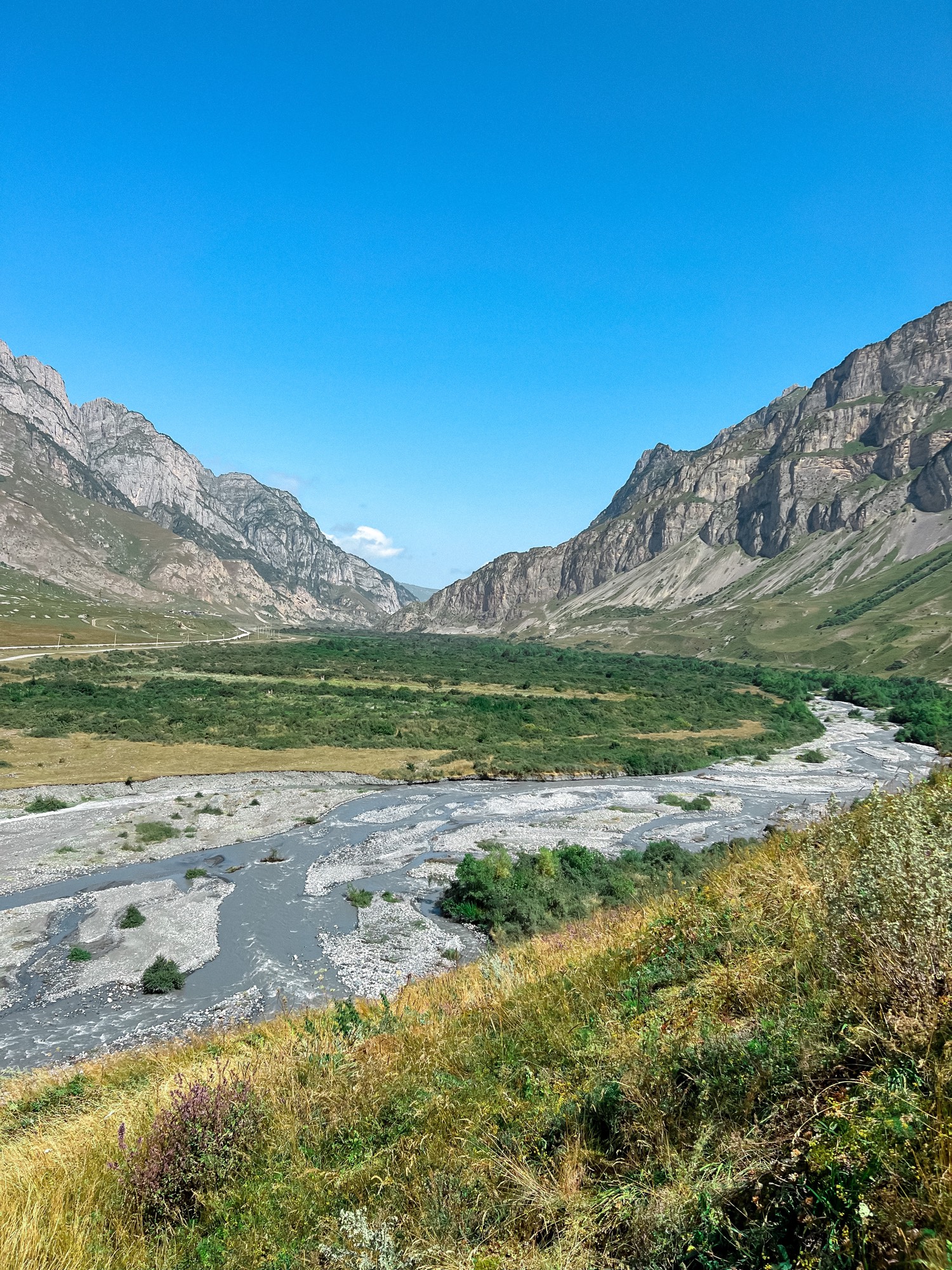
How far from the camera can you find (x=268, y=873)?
25.4m

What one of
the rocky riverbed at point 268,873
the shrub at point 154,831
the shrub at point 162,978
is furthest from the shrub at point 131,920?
the shrub at point 154,831

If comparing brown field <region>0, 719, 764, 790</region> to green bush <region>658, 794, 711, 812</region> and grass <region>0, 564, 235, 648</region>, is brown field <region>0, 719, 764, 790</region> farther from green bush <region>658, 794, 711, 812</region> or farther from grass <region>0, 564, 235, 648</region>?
grass <region>0, 564, 235, 648</region>

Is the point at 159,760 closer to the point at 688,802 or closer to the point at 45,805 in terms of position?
the point at 45,805

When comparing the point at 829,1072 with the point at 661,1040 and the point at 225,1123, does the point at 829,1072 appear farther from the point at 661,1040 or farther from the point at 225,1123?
the point at 225,1123

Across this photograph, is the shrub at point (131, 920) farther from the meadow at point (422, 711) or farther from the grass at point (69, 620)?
the grass at point (69, 620)

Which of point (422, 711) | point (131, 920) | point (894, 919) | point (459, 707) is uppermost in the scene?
point (894, 919)

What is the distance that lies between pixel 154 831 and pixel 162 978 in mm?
14344

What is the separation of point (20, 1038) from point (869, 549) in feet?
747

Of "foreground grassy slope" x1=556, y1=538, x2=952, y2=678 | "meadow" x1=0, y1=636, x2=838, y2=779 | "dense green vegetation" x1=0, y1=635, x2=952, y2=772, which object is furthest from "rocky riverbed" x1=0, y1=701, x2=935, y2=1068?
"foreground grassy slope" x1=556, y1=538, x2=952, y2=678

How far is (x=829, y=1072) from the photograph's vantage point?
11.0ft

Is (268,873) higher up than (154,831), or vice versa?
(154,831)

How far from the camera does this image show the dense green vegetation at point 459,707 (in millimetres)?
49375

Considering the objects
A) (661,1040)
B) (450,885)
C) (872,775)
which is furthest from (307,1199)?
(872,775)

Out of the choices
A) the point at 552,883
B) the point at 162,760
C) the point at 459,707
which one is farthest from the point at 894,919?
the point at 459,707
